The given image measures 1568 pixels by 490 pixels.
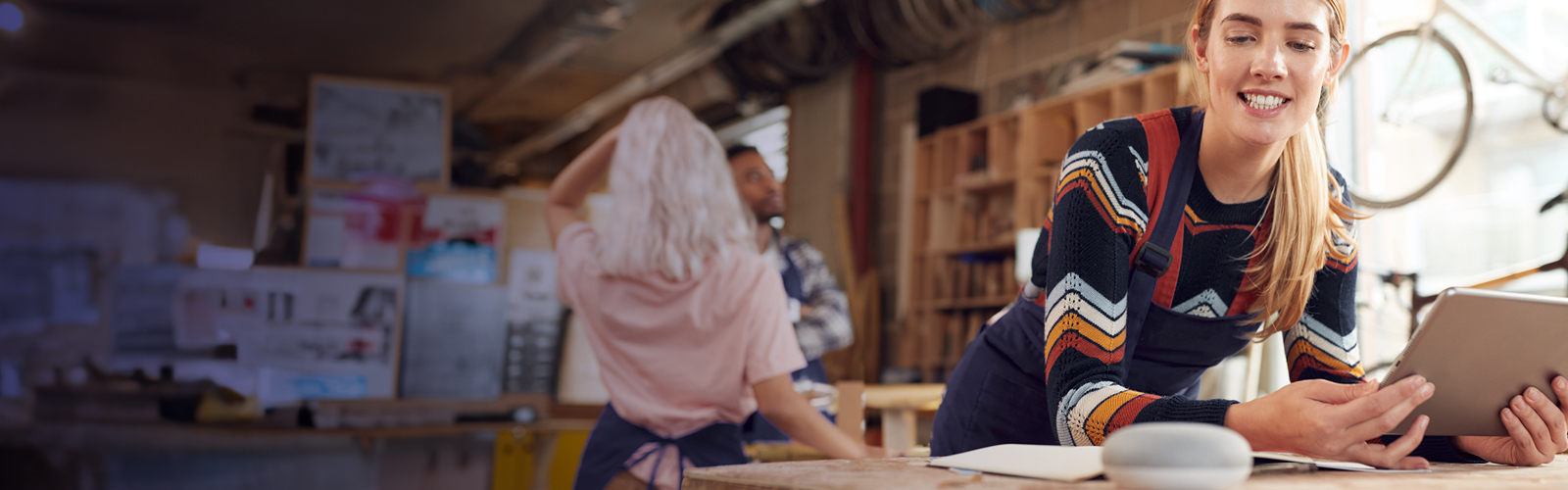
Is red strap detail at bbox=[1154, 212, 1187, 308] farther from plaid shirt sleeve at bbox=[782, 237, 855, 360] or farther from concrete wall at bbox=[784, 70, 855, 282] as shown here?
concrete wall at bbox=[784, 70, 855, 282]

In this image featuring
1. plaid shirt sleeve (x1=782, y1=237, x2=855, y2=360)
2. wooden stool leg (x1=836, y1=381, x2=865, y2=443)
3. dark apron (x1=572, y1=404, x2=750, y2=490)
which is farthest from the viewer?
plaid shirt sleeve (x1=782, y1=237, x2=855, y2=360)

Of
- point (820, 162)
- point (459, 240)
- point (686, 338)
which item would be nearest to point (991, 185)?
point (820, 162)

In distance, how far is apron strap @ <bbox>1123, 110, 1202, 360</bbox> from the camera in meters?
1.26

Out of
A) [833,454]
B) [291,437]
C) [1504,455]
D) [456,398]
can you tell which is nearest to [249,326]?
[291,437]

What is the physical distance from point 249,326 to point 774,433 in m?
2.66

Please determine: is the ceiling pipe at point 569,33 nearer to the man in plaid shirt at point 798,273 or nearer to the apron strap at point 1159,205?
the man in plaid shirt at point 798,273

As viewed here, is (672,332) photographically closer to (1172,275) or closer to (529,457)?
(1172,275)

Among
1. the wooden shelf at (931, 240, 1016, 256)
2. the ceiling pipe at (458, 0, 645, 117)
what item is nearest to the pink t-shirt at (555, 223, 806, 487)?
the wooden shelf at (931, 240, 1016, 256)

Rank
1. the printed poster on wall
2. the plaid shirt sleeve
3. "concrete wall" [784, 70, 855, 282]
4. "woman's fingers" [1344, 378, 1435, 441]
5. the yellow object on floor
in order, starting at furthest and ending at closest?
1. "concrete wall" [784, 70, 855, 282]
2. the printed poster on wall
3. the yellow object on floor
4. the plaid shirt sleeve
5. "woman's fingers" [1344, 378, 1435, 441]

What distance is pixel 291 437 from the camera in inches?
177

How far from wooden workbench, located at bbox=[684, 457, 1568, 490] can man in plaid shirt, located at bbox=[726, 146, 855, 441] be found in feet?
Answer: 9.16

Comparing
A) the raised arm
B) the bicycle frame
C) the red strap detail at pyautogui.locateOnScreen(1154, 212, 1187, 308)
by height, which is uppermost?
the bicycle frame

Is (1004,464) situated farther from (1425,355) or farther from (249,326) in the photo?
(249,326)

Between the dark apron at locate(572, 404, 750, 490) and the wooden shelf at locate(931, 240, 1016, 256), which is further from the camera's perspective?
the wooden shelf at locate(931, 240, 1016, 256)
